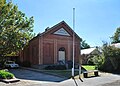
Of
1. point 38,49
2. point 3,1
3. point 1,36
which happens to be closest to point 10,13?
point 3,1

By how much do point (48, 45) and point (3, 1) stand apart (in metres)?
12.0

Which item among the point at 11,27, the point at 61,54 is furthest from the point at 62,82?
the point at 61,54

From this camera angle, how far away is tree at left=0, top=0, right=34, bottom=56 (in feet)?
81.2

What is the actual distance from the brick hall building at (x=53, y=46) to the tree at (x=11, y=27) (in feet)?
15.4

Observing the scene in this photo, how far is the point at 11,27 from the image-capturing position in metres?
26.0

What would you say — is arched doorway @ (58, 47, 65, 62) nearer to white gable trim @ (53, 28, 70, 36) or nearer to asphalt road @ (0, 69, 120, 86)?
white gable trim @ (53, 28, 70, 36)

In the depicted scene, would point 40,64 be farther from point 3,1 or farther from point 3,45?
point 3,1

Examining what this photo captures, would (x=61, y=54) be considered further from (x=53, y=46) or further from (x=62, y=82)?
(x=62, y=82)

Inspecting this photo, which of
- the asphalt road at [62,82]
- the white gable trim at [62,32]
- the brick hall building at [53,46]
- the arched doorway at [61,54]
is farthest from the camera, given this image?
the arched doorway at [61,54]

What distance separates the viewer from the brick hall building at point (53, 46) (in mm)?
33656

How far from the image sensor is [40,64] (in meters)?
33.2

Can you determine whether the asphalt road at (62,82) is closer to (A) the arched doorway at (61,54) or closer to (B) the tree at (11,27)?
(B) the tree at (11,27)

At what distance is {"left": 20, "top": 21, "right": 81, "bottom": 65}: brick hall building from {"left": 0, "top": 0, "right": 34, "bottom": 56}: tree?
4.70 meters

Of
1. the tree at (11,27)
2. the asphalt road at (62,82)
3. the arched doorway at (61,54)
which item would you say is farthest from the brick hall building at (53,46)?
the asphalt road at (62,82)
